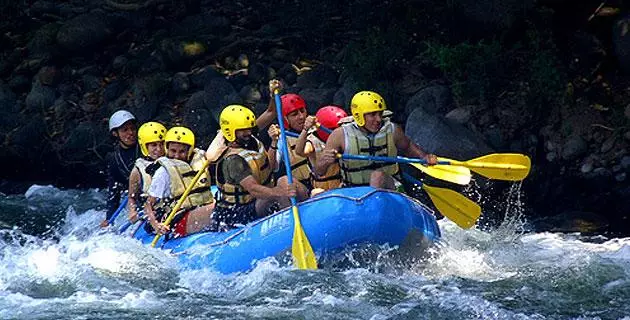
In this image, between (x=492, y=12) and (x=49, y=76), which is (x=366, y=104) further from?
(x=49, y=76)

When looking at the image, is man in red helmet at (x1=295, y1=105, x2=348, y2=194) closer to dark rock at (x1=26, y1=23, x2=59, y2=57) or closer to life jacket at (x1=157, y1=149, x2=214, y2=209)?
life jacket at (x1=157, y1=149, x2=214, y2=209)

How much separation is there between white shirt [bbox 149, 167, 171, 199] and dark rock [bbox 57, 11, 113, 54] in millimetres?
6110

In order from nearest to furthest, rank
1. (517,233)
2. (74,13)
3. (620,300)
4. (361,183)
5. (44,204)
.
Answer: (620,300), (361,183), (517,233), (44,204), (74,13)

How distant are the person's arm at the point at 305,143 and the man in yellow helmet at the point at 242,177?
0.30 metres

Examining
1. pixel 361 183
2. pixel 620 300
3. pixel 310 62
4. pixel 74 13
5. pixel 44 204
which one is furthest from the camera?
pixel 74 13

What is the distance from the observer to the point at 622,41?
13.6 meters

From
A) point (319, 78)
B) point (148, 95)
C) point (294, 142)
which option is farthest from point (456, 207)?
point (148, 95)

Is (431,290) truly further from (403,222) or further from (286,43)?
(286,43)

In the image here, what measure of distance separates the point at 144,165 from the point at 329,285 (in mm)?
2119

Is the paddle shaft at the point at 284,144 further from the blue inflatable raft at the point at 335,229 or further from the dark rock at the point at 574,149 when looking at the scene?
the dark rock at the point at 574,149

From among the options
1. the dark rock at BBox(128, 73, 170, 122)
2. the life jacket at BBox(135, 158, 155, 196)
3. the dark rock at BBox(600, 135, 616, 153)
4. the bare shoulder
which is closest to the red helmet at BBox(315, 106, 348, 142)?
the bare shoulder

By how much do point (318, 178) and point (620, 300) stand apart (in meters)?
2.58

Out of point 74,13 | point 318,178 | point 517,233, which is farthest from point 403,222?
point 74,13

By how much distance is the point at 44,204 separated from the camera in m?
14.3
